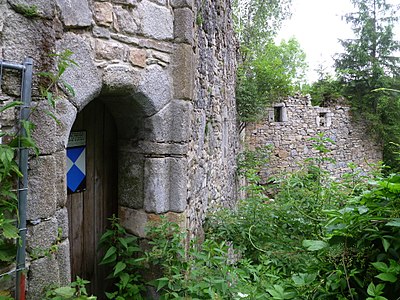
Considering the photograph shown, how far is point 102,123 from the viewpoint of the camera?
2723mm

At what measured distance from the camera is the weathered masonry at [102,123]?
65.8 inches

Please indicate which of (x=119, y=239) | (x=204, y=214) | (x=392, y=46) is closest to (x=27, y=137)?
(x=119, y=239)

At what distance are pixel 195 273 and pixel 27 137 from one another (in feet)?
4.35

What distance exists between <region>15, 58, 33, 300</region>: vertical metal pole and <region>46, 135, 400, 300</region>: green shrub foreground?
0.90 m

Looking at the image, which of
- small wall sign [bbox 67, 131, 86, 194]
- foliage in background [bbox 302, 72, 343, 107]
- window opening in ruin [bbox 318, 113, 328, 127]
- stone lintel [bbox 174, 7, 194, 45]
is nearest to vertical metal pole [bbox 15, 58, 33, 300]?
small wall sign [bbox 67, 131, 86, 194]

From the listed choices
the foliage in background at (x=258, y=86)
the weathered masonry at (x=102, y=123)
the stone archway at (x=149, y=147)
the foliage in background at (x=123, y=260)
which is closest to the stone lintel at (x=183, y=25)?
the weathered masonry at (x=102, y=123)

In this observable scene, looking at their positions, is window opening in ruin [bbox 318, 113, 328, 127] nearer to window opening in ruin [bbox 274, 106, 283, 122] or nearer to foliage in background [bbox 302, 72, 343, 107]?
foliage in background [bbox 302, 72, 343, 107]

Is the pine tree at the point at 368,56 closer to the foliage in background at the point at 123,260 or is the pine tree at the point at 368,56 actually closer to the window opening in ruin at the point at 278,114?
the window opening in ruin at the point at 278,114

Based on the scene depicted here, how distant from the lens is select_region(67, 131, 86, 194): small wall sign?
7.90 feet

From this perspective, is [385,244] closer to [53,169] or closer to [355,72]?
[53,169]

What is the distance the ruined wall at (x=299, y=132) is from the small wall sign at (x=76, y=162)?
7.56 metres

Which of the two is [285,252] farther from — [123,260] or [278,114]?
[278,114]

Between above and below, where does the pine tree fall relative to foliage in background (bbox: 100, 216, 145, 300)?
above

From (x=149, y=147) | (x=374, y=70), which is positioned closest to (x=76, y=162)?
(x=149, y=147)
